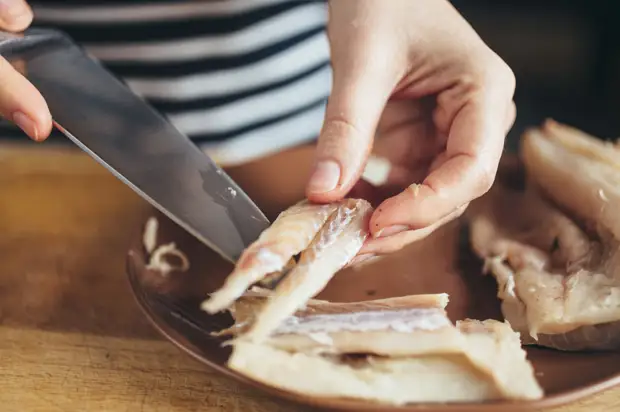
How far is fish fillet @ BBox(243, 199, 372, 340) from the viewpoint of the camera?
0.71 metres

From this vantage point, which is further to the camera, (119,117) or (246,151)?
(246,151)

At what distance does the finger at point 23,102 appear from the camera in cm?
81

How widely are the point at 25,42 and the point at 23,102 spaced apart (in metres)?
0.16

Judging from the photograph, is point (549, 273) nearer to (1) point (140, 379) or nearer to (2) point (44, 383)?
(1) point (140, 379)

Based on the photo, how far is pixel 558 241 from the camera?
0.98m

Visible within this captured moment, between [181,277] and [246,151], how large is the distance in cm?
50

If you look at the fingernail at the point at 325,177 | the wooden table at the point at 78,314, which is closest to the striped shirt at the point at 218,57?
the wooden table at the point at 78,314

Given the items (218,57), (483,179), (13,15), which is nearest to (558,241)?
(483,179)

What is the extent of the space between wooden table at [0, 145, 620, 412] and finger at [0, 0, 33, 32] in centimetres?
35

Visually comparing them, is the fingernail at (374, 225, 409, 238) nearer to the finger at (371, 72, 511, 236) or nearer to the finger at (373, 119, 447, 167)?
the finger at (371, 72, 511, 236)

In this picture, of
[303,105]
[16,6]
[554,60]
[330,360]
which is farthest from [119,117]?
[554,60]

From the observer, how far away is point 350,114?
85 centimetres

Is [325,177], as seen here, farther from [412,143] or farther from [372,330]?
[412,143]

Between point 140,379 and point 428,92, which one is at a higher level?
point 428,92
